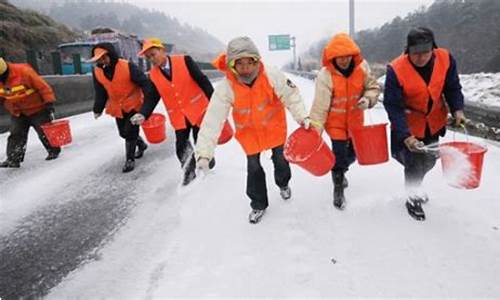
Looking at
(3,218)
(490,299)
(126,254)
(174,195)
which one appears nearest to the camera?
(490,299)

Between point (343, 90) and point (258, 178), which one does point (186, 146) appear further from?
point (343, 90)

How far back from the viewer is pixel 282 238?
3.35 m

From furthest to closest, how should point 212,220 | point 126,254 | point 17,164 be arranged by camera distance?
point 17,164
point 212,220
point 126,254

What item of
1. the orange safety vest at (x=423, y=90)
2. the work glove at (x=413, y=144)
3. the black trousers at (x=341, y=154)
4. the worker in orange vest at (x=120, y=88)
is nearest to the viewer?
the work glove at (x=413, y=144)

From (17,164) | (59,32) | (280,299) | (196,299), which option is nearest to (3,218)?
(17,164)

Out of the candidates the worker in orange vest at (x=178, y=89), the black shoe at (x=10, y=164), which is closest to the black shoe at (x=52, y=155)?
the black shoe at (x=10, y=164)

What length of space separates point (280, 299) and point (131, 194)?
2.71m

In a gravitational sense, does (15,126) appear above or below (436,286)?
above

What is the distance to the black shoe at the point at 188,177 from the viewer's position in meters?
4.99

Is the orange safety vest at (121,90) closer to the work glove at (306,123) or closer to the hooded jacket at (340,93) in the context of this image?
the hooded jacket at (340,93)

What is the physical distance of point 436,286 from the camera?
2.59 m

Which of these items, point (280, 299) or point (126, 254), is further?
point (126, 254)

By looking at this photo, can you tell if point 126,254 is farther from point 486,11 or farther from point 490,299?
point 486,11

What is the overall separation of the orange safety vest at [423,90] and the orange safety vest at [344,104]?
359mm
